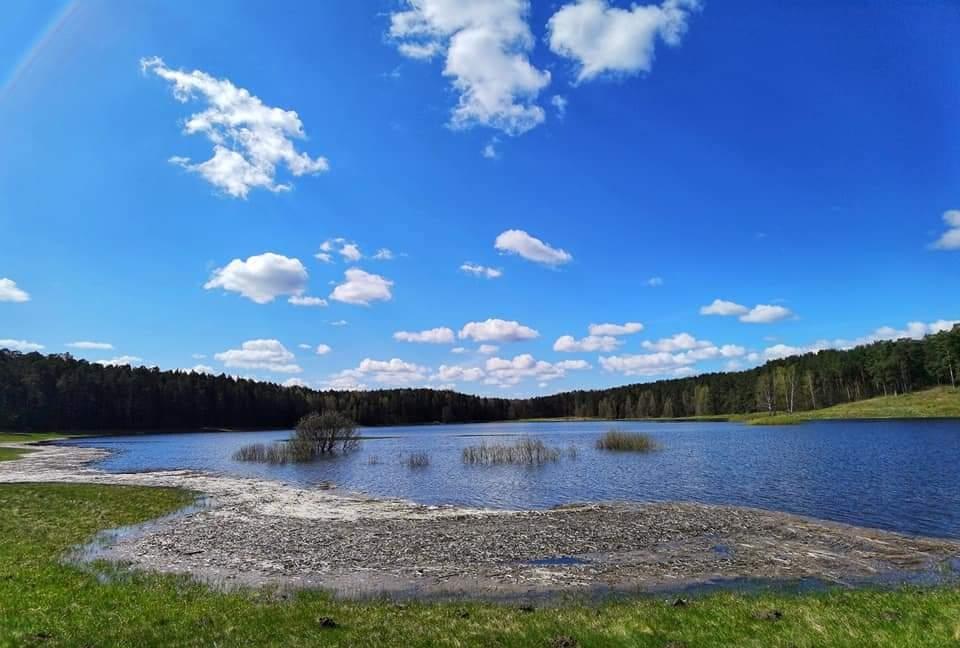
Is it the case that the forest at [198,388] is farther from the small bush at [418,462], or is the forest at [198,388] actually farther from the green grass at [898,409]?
the small bush at [418,462]

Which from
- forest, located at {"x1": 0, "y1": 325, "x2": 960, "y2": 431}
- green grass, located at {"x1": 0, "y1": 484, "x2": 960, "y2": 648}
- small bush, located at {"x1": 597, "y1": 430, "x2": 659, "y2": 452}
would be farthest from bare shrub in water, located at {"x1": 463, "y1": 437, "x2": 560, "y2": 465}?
forest, located at {"x1": 0, "y1": 325, "x2": 960, "y2": 431}

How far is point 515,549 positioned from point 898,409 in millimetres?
131090

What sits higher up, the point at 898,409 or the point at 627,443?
the point at 898,409

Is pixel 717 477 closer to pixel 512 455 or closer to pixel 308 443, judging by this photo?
pixel 512 455

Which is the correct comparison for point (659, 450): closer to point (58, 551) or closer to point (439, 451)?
point (439, 451)

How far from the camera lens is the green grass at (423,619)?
10547 mm

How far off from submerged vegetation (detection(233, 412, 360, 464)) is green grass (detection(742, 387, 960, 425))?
9633 cm

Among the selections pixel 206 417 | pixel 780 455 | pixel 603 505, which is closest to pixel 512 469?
pixel 603 505

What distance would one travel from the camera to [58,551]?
19734 mm

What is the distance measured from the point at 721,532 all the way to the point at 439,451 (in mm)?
55818

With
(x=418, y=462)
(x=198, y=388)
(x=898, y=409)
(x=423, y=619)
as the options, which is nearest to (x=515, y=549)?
(x=423, y=619)

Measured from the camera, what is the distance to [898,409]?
401 ft

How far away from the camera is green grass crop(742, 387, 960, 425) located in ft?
382

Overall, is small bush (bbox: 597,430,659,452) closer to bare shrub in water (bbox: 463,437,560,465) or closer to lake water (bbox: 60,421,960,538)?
lake water (bbox: 60,421,960,538)
